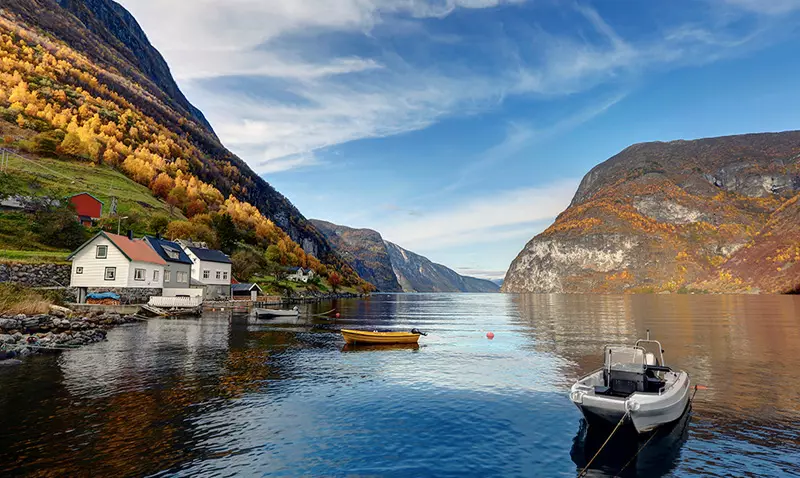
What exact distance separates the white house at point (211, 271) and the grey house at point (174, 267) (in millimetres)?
1982

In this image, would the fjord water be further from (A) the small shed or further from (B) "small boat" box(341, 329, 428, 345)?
(A) the small shed

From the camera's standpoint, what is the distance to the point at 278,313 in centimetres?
7219

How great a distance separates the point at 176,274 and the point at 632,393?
8728 centimetres

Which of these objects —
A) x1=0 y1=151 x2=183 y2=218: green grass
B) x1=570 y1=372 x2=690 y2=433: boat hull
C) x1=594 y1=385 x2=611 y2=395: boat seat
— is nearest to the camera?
x1=570 y1=372 x2=690 y2=433: boat hull

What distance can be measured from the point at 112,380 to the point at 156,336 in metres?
21.8

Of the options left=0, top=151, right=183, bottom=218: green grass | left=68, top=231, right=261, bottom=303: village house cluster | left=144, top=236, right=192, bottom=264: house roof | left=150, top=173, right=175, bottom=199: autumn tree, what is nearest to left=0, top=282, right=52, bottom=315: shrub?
left=68, top=231, right=261, bottom=303: village house cluster

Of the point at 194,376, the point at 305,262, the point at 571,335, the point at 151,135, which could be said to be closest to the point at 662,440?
the point at 194,376

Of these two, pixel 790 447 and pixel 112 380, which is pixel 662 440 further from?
pixel 112 380

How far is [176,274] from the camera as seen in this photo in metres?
85.1

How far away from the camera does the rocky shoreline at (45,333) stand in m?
31.9

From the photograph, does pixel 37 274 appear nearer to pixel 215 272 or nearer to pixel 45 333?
pixel 45 333

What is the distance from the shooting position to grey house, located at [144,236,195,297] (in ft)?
267

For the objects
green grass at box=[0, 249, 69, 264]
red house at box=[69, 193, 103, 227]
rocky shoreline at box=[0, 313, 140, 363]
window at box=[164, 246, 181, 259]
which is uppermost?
red house at box=[69, 193, 103, 227]

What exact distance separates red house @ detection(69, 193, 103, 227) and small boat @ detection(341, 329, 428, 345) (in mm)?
80215
